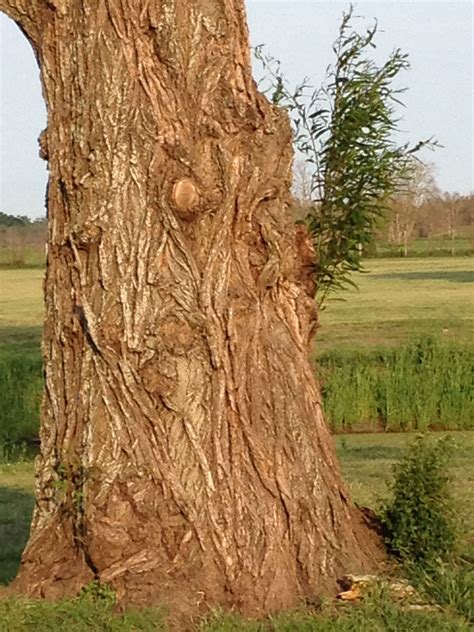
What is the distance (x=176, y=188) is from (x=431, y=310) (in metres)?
33.9

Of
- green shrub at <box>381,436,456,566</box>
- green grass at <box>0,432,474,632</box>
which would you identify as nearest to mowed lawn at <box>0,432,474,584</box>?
green shrub at <box>381,436,456,566</box>

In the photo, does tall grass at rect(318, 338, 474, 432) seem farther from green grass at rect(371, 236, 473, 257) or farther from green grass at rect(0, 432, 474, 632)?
green grass at rect(371, 236, 473, 257)

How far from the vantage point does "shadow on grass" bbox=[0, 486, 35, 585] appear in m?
7.84

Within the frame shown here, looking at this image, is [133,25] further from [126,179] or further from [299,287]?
[299,287]

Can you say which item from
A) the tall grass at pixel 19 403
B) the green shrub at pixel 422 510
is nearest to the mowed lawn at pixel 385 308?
the tall grass at pixel 19 403

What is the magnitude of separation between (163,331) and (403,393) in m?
13.0

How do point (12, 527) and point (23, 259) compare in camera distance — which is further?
point (23, 259)

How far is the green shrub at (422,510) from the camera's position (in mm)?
6559

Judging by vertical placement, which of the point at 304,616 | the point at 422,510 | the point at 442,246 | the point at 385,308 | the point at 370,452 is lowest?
the point at 385,308

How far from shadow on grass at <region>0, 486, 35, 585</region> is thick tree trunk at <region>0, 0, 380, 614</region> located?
5.16 feet

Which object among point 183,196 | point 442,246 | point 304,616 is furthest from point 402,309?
point 442,246

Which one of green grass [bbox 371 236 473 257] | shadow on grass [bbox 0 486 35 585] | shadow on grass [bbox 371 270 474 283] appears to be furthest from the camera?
green grass [bbox 371 236 473 257]

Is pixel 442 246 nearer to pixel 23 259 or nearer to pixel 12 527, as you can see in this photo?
pixel 23 259

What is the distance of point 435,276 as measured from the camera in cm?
5738
